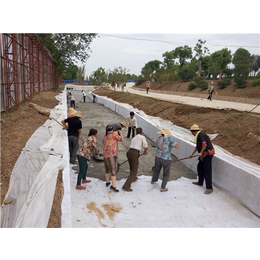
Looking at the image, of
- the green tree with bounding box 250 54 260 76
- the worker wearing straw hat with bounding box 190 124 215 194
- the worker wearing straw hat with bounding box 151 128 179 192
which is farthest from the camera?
the green tree with bounding box 250 54 260 76

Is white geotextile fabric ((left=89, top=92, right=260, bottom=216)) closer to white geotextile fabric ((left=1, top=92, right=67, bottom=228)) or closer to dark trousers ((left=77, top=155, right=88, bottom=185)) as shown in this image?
dark trousers ((left=77, top=155, right=88, bottom=185))

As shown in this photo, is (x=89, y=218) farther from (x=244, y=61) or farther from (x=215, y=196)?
(x=244, y=61)

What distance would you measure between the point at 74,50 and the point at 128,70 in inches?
570

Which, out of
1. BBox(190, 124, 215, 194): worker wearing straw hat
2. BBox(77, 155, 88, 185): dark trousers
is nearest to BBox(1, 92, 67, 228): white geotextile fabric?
BBox(77, 155, 88, 185): dark trousers

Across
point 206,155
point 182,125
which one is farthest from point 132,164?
point 182,125

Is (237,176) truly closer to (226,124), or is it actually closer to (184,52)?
(226,124)

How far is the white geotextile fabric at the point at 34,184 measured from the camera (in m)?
3.76

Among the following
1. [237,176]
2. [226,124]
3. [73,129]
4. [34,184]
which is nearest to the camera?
[34,184]

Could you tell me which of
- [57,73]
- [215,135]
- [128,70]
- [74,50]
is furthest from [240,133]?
[128,70]

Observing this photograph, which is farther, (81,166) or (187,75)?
(187,75)

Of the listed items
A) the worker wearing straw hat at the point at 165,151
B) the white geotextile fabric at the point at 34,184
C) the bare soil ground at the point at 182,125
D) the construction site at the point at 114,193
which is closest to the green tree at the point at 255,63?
the bare soil ground at the point at 182,125

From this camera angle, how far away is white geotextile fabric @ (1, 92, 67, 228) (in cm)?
376

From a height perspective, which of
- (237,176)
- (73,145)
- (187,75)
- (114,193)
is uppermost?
(187,75)

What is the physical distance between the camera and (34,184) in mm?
4609
